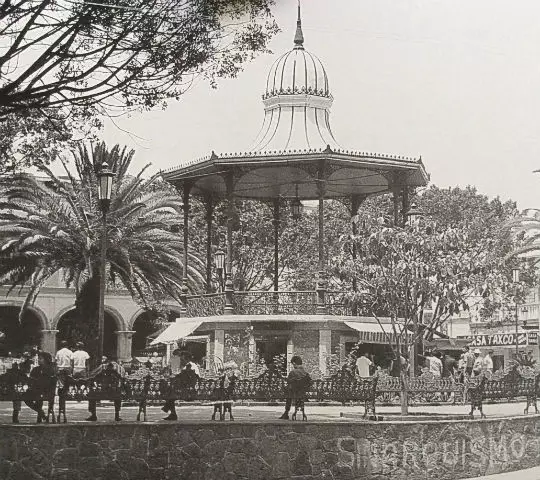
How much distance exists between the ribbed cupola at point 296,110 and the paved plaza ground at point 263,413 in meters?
5.84

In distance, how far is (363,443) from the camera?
40.8 feet

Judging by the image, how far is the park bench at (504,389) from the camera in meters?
14.4

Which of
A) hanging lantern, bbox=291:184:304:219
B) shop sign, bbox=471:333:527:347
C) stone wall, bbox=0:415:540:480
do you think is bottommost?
stone wall, bbox=0:415:540:480

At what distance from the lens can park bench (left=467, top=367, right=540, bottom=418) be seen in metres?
14.4

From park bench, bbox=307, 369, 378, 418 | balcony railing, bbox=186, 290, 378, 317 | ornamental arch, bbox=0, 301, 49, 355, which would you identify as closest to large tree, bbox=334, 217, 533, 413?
park bench, bbox=307, 369, 378, 418

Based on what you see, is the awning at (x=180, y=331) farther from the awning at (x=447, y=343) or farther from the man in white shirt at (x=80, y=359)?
the awning at (x=447, y=343)

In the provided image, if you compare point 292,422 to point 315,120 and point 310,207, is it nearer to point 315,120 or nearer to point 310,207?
point 315,120

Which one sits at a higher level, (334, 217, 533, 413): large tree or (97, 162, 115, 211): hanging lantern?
(97, 162, 115, 211): hanging lantern

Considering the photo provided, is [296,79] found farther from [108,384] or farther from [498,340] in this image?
[498,340]

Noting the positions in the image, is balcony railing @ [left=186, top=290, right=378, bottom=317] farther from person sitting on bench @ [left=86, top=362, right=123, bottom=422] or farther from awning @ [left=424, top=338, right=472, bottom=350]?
awning @ [left=424, top=338, right=472, bottom=350]

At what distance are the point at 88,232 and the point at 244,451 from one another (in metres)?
10.2

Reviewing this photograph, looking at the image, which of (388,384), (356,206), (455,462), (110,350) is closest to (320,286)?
(388,384)

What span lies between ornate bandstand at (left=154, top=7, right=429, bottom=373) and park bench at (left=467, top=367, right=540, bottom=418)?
4859mm

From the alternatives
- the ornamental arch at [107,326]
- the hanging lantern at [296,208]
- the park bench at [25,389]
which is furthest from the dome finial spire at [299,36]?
the ornamental arch at [107,326]
